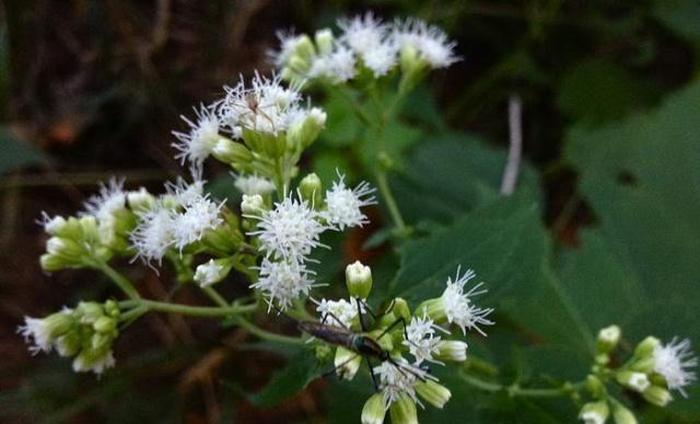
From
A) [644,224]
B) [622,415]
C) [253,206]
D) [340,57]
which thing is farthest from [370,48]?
[644,224]

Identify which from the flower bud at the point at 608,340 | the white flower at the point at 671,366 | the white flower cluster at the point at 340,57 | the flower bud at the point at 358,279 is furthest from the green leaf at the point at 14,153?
the white flower at the point at 671,366

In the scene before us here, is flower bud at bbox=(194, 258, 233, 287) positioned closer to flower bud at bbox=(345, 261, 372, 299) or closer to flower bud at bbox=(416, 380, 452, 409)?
flower bud at bbox=(345, 261, 372, 299)

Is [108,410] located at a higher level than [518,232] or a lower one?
higher

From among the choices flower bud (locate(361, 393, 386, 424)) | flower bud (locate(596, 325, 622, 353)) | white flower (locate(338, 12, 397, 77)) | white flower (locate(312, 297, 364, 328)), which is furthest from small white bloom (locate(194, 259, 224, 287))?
flower bud (locate(596, 325, 622, 353))

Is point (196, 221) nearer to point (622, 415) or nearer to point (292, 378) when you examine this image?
point (292, 378)

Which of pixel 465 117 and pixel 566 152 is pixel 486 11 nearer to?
pixel 465 117

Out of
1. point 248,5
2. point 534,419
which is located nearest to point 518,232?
point 534,419
